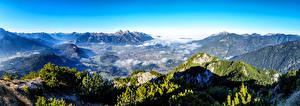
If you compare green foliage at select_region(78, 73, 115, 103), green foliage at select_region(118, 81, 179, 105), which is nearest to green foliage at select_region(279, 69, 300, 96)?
green foliage at select_region(118, 81, 179, 105)

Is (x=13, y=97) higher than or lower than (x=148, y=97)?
higher

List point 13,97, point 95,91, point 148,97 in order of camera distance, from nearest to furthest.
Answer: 1. point 13,97
2. point 148,97
3. point 95,91

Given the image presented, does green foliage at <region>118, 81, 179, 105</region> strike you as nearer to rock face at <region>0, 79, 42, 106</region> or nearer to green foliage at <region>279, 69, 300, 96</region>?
rock face at <region>0, 79, 42, 106</region>

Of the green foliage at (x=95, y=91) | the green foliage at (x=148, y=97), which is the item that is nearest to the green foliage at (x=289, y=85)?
the green foliage at (x=148, y=97)

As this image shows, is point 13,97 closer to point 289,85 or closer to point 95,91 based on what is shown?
point 95,91

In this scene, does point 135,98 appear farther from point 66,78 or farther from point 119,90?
point 66,78

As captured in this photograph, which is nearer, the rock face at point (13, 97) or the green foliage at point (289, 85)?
the rock face at point (13, 97)

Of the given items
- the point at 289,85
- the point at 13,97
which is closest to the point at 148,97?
the point at 13,97

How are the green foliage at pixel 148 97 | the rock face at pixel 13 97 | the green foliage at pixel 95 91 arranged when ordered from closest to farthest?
1. the rock face at pixel 13 97
2. the green foliage at pixel 148 97
3. the green foliage at pixel 95 91

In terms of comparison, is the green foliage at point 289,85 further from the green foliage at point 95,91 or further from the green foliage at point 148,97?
the green foliage at point 95,91

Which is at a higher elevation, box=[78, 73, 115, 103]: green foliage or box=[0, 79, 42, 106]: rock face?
box=[0, 79, 42, 106]: rock face

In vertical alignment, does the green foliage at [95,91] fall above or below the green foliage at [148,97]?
below

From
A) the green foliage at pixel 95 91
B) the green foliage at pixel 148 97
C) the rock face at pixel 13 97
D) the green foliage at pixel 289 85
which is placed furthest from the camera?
the green foliage at pixel 95 91
